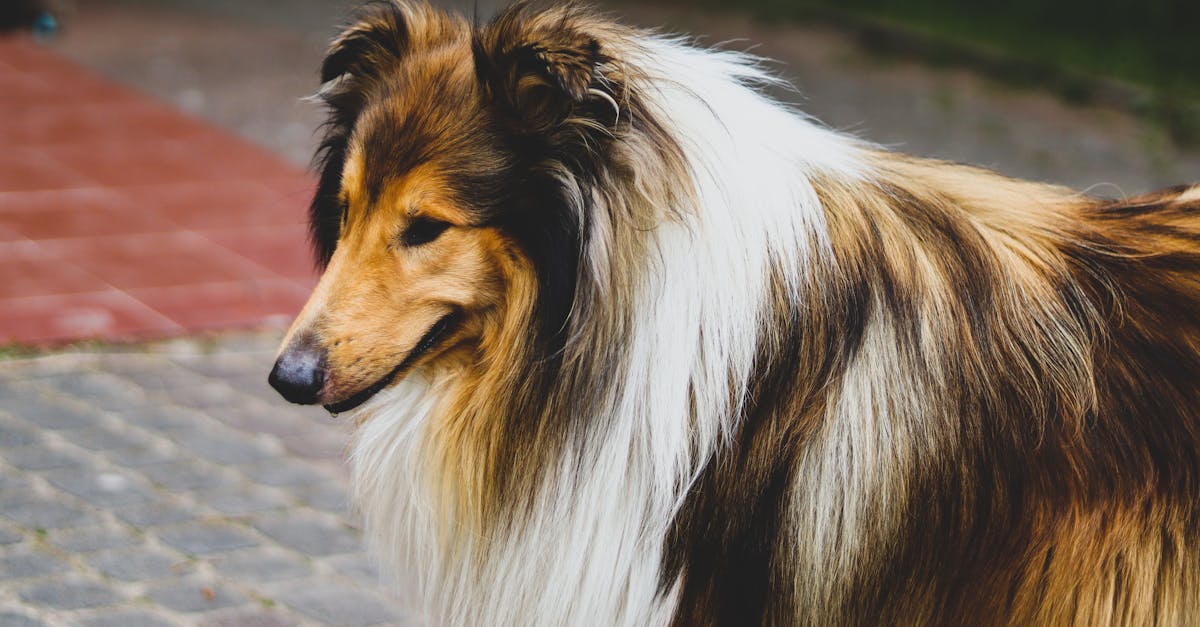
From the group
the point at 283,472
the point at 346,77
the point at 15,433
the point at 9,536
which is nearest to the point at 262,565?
the point at 283,472

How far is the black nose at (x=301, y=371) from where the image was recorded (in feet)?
8.59

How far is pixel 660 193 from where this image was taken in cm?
262

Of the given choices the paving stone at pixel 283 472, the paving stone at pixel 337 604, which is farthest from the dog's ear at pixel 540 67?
the paving stone at pixel 283 472

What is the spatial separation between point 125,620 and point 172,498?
70 cm

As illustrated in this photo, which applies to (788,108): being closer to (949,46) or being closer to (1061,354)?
(1061,354)

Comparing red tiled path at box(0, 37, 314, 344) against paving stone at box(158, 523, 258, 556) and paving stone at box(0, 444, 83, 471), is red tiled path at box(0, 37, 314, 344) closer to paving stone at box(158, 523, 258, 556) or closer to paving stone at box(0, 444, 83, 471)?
paving stone at box(0, 444, 83, 471)

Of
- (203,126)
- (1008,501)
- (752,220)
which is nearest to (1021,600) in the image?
→ (1008,501)

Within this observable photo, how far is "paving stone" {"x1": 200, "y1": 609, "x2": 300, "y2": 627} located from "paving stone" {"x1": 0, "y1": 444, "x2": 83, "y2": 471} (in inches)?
41.5

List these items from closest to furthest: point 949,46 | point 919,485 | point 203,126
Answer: point 919,485
point 203,126
point 949,46

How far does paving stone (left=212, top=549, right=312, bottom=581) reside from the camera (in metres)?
3.81

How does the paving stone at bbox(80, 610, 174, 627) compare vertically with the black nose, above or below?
below

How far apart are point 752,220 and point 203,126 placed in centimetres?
623

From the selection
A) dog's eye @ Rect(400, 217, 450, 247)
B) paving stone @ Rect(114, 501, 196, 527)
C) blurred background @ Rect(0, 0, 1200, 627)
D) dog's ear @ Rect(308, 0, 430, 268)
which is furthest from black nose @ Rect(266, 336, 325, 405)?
paving stone @ Rect(114, 501, 196, 527)

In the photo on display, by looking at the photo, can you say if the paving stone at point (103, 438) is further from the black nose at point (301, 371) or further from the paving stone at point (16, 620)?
the black nose at point (301, 371)
